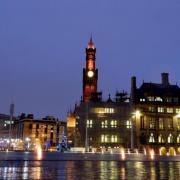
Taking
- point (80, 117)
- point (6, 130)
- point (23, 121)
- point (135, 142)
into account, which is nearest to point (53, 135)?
point (23, 121)

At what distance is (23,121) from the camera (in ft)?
497

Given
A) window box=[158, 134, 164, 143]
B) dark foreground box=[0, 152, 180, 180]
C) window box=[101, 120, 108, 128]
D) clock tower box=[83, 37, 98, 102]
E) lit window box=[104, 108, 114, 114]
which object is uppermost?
clock tower box=[83, 37, 98, 102]

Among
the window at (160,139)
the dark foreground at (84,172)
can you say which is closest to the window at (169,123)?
the window at (160,139)

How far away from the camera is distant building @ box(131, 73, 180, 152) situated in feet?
293

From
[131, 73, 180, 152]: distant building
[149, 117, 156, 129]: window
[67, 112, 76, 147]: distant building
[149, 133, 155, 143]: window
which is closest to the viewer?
[131, 73, 180, 152]: distant building

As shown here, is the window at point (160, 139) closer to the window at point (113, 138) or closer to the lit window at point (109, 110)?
the window at point (113, 138)

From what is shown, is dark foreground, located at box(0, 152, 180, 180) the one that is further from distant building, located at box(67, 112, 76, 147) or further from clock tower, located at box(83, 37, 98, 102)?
clock tower, located at box(83, 37, 98, 102)

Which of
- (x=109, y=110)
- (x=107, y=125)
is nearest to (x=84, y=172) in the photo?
(x=107, y=125)

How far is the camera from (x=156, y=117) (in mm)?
91688

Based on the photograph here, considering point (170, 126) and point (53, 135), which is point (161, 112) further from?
point (53, 135)

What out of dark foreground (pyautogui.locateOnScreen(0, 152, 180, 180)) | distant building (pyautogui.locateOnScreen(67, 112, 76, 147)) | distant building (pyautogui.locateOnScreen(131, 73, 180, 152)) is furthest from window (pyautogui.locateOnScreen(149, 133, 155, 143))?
dark foreground (pyautogui.locateOnScreen(0, 152, 180, 180))

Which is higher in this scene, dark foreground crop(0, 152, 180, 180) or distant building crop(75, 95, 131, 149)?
distant building crop(75, 95, 131, 149)

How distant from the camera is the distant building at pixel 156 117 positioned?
89.4 metres

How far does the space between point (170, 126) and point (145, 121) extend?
800 cm
